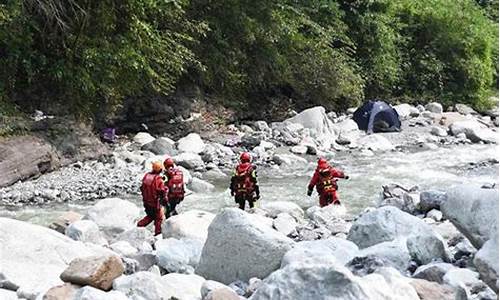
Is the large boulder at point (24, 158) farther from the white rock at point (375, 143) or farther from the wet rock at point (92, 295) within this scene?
the wet rock at point (92, 295)

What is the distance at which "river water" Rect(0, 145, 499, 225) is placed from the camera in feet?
33.6

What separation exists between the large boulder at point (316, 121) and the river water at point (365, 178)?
6.35ft

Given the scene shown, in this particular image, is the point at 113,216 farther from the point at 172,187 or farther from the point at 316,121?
the point at 316,121

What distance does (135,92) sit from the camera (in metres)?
15.4

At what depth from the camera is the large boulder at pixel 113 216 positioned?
8344 millimetres

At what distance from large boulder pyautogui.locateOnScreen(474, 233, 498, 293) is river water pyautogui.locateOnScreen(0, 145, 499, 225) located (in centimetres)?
562

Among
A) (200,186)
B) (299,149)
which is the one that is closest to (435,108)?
(299,149)

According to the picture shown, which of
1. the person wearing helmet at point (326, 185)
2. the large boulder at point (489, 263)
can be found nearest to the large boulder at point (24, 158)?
the person wearing helmet at point (326, 185)

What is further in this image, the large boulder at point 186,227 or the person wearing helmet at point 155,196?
the person wearing helmet at point 155,196

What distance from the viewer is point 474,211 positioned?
4.86 meters

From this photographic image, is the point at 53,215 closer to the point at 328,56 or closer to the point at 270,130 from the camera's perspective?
the point at 270,130

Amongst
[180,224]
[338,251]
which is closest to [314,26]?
[180,224]

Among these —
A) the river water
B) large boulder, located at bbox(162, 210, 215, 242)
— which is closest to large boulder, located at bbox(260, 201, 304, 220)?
the river water

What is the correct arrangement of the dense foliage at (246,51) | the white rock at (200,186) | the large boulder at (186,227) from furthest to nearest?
the dense foliage at (246,51) < the white rock at (200,186) < the large boulder at (186,227)
